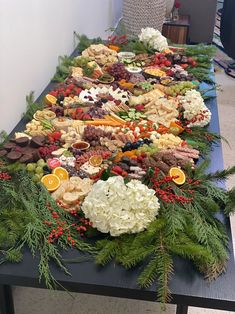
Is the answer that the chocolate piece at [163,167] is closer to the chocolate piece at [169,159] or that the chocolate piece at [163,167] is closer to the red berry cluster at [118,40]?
the chocolate piece at [169,159]

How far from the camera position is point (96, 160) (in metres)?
1.43

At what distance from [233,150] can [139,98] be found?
1267mm

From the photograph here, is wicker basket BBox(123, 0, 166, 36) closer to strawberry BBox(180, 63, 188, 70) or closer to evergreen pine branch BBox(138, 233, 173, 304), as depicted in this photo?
strawberry BBox(180, 63, 188, 70)

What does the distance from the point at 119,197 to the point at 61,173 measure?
1.11ft

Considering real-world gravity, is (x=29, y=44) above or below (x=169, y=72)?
above

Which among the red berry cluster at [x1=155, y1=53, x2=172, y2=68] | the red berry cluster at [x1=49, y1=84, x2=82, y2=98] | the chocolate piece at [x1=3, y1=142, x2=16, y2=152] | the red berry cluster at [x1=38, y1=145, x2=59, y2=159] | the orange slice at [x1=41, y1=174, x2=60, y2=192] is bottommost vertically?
the red berry cluster at [x1=155, y1=53, x2=172, y2=68]

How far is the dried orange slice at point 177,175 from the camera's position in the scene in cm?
131

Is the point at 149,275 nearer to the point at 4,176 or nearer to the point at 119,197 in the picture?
the point at 119,197

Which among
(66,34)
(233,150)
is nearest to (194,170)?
(66,34)

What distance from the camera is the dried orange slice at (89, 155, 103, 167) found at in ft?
4.64

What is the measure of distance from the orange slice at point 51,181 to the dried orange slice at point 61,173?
0.08ft

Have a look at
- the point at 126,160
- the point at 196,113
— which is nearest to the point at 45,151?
the point at 126,160

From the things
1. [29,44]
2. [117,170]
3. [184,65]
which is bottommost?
[184,65]

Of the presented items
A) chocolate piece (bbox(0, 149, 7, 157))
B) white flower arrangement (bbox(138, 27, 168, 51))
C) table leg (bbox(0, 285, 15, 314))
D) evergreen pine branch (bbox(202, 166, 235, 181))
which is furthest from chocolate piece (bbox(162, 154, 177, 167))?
white flower arrangement (bbox(138, 27, 168, 51))
